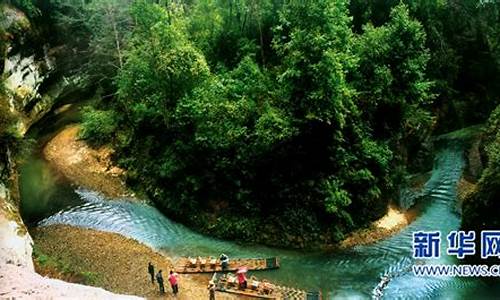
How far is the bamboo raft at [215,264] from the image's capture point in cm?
2694

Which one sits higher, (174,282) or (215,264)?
(215,264)

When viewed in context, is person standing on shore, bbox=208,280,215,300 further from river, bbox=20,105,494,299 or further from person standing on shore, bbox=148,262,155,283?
river, bbox=20,105,494,299

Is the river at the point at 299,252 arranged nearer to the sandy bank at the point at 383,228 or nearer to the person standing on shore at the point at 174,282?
the sandy bank at the point at 383,228

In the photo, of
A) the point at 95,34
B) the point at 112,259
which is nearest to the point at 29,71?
the point at 95,34

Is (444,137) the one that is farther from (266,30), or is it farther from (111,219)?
(111,219)

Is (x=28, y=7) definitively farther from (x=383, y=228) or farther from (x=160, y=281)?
(x=383, y=228)

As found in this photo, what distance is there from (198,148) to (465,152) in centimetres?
2049

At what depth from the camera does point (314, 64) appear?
28.7 m

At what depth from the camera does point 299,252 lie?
2934 centimetres

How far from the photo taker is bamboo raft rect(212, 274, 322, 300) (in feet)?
81.4

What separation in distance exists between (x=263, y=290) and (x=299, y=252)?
499 cm

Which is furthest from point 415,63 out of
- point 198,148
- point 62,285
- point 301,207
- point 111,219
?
point 62,285

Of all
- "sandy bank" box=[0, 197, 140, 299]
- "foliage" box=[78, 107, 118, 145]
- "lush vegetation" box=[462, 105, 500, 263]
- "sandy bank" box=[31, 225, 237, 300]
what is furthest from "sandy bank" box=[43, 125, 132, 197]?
"lush vegetation" box=[462, 105, 500, 263]

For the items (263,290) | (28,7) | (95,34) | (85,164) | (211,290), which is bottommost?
(263,290)
